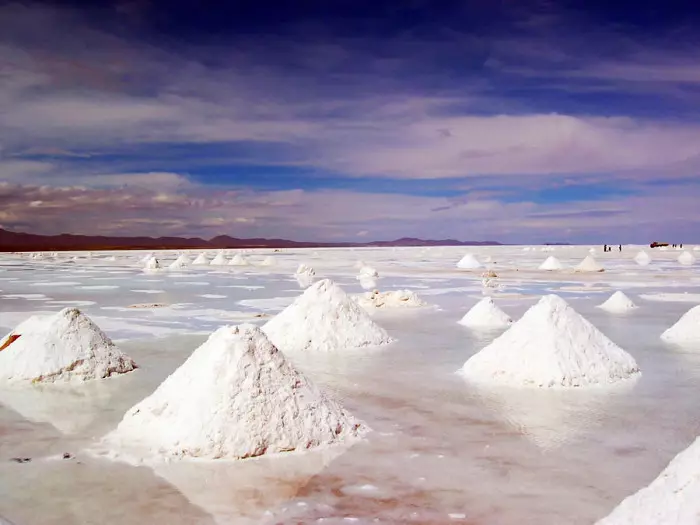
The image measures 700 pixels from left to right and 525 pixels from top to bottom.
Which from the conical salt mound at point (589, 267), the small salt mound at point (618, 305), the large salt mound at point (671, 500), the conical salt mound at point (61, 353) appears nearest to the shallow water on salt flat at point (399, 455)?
the conical salt mound at point (61, 353)

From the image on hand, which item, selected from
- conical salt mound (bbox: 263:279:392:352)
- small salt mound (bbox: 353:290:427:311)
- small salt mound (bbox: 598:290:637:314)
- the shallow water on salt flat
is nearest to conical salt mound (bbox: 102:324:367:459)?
the shallow water on salt flat

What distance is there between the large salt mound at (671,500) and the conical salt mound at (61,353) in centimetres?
539

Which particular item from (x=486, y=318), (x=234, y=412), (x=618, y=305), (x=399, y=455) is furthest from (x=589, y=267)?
(x=234, y=412)

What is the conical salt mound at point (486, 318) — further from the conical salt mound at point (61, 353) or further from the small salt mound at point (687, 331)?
the conical salt mound at point (61, 353)

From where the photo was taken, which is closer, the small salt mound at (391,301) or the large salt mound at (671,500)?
the large salt mound at (671,500)

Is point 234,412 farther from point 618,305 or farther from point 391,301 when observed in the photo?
point 618,305

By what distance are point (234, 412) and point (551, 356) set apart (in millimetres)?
3359

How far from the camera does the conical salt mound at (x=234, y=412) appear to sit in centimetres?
431

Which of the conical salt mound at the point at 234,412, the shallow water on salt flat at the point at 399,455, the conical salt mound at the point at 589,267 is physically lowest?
the shallow water on salt flat at the point at 399,455

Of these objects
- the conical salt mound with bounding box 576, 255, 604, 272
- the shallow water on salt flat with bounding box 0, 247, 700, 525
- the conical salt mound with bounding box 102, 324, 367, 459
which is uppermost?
the conical salt mound with bounding box 576, 255, 604, 272

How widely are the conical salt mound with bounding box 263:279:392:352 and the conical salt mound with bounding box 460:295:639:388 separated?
6.55 feet

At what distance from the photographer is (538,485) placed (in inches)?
146

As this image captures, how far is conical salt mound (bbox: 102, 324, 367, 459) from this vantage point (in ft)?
14.1

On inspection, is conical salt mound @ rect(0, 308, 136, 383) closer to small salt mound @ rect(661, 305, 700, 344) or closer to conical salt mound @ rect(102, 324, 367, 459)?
conical salt mound @ rect(102, 324, 367, 459)
